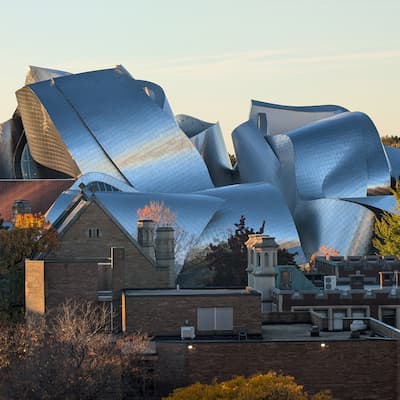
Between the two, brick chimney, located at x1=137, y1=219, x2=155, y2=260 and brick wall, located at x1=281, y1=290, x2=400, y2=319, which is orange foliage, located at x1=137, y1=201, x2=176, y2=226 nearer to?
brick chimney, located at x1=137, y1=219, x2=155, y2=260

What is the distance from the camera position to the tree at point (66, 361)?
3344 cm

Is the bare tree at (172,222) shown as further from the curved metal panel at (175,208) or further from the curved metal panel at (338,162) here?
the curved metal panel at (338,162)

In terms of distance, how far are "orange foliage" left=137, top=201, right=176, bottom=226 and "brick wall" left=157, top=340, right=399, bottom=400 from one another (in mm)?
62347

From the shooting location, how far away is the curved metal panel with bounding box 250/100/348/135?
5192 inches

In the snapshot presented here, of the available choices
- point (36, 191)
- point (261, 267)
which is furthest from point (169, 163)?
point (261, 267)

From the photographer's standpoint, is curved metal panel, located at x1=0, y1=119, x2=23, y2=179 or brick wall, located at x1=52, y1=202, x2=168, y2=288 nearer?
brick wall, located at x1=52, y1=202, x2=168, y2=288

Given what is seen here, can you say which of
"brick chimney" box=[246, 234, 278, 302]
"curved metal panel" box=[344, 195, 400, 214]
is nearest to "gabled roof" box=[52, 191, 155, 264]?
"brick chimney" box=[246, 234, 278, 302]

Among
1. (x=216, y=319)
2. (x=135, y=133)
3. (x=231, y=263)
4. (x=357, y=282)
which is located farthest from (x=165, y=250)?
(x=135, y=133)

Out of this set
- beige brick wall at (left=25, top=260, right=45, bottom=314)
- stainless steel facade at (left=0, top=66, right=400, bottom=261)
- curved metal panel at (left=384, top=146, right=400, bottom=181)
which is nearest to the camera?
beige brick wall at (left=25, top=260, right=45, bottom=314)

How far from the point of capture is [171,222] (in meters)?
102

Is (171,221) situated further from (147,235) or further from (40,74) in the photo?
(147,235)

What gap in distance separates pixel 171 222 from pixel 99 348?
67.0 meters

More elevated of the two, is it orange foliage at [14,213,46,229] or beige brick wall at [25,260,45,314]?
orange foliage at [14,213,46,229]

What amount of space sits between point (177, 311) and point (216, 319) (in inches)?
38.1
